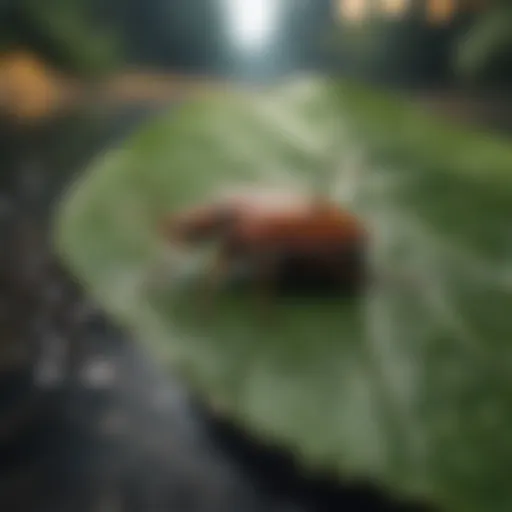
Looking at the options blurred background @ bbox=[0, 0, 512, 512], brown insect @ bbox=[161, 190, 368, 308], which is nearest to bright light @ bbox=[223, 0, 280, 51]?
blurred background @ bbox=[0, 0, 512, 512]

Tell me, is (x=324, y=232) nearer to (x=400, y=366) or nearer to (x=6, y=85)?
(x=400, y=366)

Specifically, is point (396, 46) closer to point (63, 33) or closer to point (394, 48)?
point (394, 48)

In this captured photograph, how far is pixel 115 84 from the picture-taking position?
29.1 inches

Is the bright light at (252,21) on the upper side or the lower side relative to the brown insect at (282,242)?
upper

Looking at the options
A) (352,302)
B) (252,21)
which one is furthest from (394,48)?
(352,302)

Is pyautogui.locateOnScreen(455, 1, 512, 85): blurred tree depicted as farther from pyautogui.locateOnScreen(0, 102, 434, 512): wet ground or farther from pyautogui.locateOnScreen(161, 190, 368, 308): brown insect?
pyautogui.locateOnScreen(0, 102, 434, 512): wet ground

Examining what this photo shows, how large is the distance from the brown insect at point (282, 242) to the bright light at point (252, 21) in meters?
0.14

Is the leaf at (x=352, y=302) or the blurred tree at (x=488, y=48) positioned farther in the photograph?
the blurred tree at (x=488, y=48)

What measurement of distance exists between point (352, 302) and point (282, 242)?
2.5 inches

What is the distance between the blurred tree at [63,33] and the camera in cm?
74

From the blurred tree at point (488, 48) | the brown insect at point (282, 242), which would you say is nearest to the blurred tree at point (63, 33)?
the brown insect at point (282, 242)

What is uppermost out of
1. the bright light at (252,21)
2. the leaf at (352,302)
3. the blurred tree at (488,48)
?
the blurred tree at (488,48)

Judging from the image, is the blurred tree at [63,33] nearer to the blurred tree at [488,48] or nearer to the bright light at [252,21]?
the bright light at [252,21]

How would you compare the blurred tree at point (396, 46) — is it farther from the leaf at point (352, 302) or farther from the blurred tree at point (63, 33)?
the blurred tree at point (63, 33)
